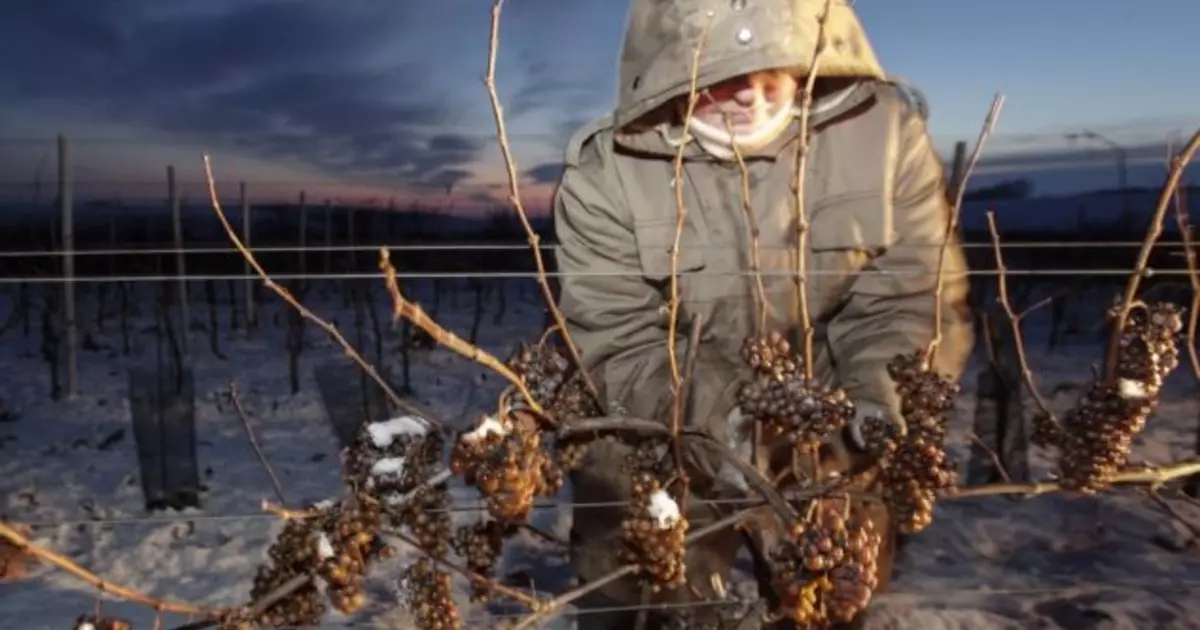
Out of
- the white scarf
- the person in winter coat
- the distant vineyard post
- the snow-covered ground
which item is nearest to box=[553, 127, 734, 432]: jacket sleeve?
the person in winter coat

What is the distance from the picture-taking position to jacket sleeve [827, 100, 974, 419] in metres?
1.18

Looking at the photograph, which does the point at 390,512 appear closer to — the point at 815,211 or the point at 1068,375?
the point at 815,211

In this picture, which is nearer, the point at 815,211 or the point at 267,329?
the point at 815,211

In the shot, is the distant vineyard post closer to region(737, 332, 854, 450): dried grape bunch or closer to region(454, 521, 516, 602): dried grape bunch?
region(454, 521, 516, 602): dried grape bunch

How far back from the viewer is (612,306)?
1.26m

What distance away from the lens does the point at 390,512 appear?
1.02 m

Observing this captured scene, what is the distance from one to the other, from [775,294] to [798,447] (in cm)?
24

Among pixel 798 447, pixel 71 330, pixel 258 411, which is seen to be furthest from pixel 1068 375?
pixel 71 330

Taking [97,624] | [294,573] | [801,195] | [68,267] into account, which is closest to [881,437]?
[801,195]

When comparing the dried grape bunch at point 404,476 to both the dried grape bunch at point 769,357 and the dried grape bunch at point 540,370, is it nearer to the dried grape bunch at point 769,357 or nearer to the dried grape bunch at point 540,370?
the dried grape bunch at point 540,370

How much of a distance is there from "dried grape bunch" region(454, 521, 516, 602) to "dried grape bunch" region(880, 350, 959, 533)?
1.38 ft

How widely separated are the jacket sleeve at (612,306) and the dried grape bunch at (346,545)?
0.35 meters

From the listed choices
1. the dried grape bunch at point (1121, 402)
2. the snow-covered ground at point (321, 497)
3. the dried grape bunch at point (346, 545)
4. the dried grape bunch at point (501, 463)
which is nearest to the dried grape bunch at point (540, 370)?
the dried grape bunch at point (501, 463)

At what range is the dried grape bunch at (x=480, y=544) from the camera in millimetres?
1111
